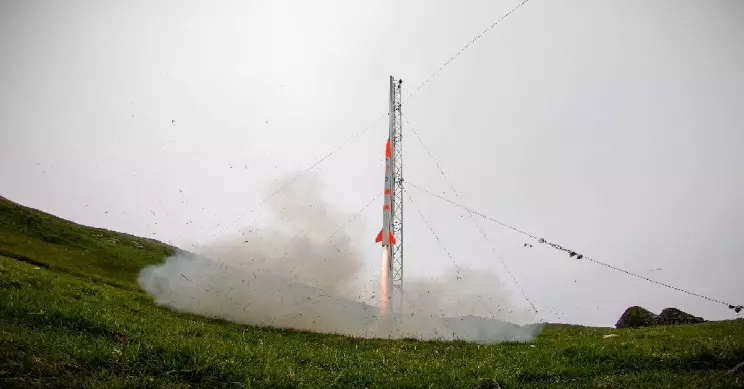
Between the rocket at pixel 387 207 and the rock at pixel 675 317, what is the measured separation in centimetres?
3127

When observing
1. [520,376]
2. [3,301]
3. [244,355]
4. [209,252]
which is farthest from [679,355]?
[209,252]

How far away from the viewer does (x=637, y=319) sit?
48406 millimetres

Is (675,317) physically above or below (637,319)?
above

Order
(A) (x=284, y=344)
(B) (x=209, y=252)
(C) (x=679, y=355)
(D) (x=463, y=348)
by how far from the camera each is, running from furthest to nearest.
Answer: (B) (x=209, y=252), (D) (x=463, y=348), (A) (x=284, y=344), (C) (x=679, y=355)

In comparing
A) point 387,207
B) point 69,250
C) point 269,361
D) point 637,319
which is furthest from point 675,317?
point 69,250

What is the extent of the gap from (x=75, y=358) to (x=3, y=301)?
7.85 meters

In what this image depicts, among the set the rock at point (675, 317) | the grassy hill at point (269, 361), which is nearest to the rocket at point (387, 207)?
the grassy hill at point (269, 361)

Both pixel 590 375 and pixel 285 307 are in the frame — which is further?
pixel 285 307

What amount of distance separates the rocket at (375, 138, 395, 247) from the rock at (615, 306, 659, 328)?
29.1 meters

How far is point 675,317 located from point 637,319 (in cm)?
361

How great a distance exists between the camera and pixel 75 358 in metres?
10.9

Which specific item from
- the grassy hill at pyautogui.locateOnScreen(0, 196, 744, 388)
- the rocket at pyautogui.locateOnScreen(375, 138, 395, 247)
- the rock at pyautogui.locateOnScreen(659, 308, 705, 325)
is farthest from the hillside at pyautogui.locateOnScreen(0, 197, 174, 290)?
the rock at pyautogui.locateOnScreen(659, 308, 705, 325)

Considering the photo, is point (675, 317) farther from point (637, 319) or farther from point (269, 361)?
point (269, 361)

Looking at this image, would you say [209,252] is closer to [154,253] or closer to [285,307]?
[285,307]
